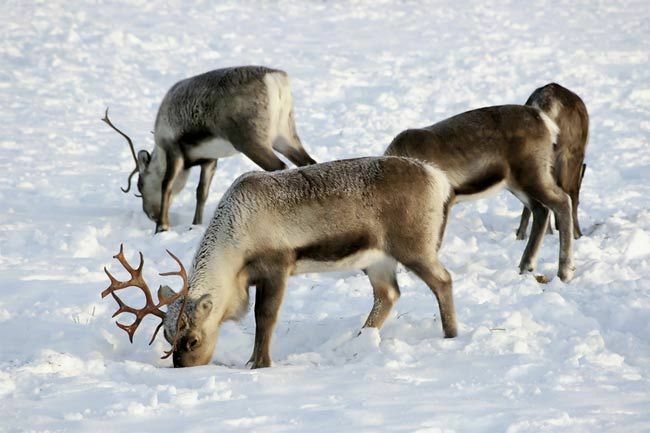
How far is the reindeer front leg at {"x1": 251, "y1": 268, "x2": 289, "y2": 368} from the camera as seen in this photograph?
233 inches

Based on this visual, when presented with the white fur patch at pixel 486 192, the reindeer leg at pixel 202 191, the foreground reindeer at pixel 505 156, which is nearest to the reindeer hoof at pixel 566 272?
the foreground reindeer at pixel 505 156

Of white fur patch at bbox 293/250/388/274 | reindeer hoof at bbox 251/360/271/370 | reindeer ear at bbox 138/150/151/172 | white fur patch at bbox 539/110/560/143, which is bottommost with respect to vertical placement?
reindeer ear at bbox 138/150/151/172

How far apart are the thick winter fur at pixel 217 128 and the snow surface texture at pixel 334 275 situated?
54cm

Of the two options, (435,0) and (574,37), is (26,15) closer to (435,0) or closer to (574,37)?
(435,0)

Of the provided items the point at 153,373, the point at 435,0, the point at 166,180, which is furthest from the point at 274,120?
the point at 435,0

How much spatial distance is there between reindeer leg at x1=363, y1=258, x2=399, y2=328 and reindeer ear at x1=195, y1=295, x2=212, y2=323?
1.12m

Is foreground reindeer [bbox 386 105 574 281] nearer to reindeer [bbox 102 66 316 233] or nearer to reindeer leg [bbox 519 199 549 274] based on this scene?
reindeer leg [bbox 519 199 549 274]

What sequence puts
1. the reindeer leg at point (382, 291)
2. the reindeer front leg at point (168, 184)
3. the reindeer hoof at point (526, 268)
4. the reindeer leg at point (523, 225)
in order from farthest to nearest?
the reindeer front leg at point (168, 184), the reindeer leg at point (523, 225), the reindeer hoof at point (526, 268), the reindeer leg at point (382, 291)

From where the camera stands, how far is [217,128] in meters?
9.13

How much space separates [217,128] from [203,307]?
364 centimetres

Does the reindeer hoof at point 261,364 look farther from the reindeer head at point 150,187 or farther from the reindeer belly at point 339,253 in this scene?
the reindeer head at point 150,187

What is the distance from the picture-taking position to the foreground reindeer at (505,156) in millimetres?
7516

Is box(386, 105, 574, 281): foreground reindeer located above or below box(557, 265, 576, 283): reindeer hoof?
above

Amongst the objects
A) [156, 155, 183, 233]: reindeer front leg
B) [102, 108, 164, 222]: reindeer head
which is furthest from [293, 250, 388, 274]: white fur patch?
[102, 108, 164, 222]: reindeer head
